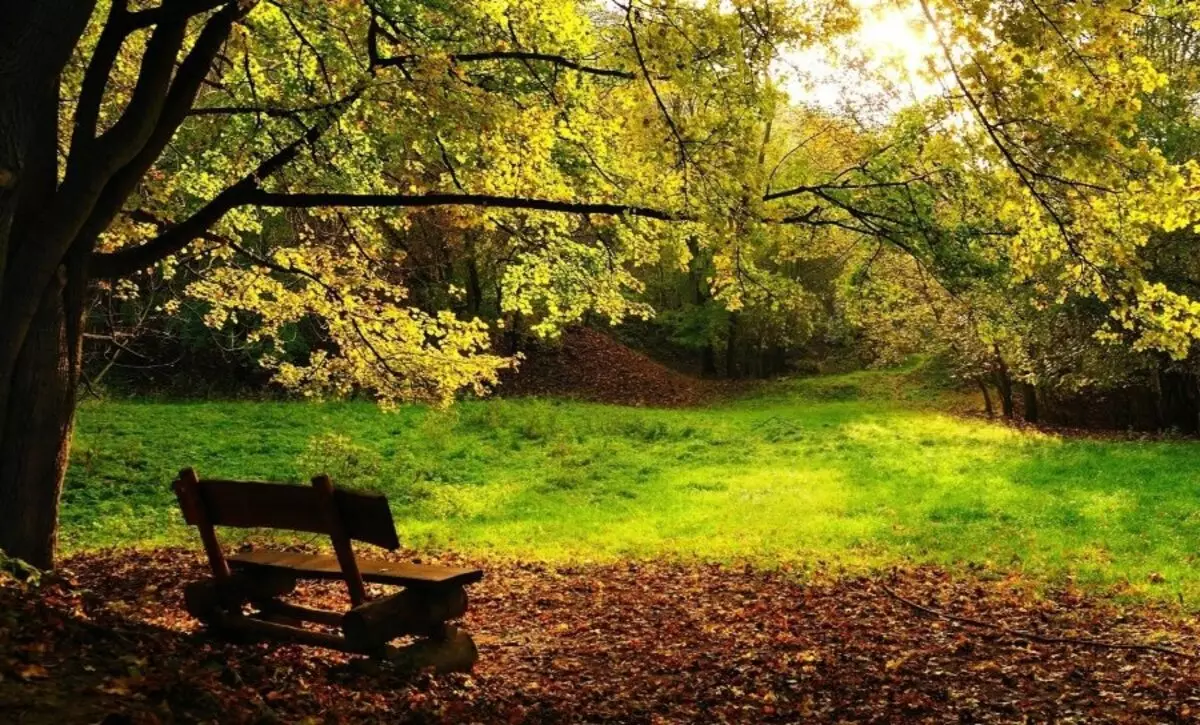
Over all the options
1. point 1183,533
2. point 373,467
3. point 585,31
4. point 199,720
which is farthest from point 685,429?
point 199,720

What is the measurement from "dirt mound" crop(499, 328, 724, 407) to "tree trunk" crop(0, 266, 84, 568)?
71.5 ft

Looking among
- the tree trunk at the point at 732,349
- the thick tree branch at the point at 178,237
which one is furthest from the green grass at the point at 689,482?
the tree trunk at the point at 732,349

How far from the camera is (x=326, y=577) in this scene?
600cm

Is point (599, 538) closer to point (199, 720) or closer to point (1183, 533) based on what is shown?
point (1183, 533)

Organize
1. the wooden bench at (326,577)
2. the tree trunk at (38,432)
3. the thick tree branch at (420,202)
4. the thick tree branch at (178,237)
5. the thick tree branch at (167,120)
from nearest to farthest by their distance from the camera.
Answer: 1. the wooden bench at (326,577)
2. the tree trunk at (38,432)
3. the thick tree branch at (167,120)
4. the thick tree branch at (178,237)
5. the thick tree branch at (420,202)

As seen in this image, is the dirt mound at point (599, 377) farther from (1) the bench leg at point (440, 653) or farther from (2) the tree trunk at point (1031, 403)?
(1) the bench leg at point (440, 653)

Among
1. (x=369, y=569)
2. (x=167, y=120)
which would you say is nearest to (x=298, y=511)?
(x=369, y=569)

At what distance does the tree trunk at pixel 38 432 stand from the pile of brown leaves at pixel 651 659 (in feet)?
1.79

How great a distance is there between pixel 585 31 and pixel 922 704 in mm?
→ 6495

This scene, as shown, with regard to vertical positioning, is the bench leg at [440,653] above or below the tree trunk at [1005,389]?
below

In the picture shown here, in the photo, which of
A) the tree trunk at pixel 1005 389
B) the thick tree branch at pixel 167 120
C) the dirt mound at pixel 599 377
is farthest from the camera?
the dirt mound at pixel 599 377

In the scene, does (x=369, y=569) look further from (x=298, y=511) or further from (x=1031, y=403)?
(x=1031, y=403)

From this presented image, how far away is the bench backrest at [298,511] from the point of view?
5.13 metres

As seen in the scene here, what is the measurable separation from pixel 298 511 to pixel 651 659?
2862 millimetres
